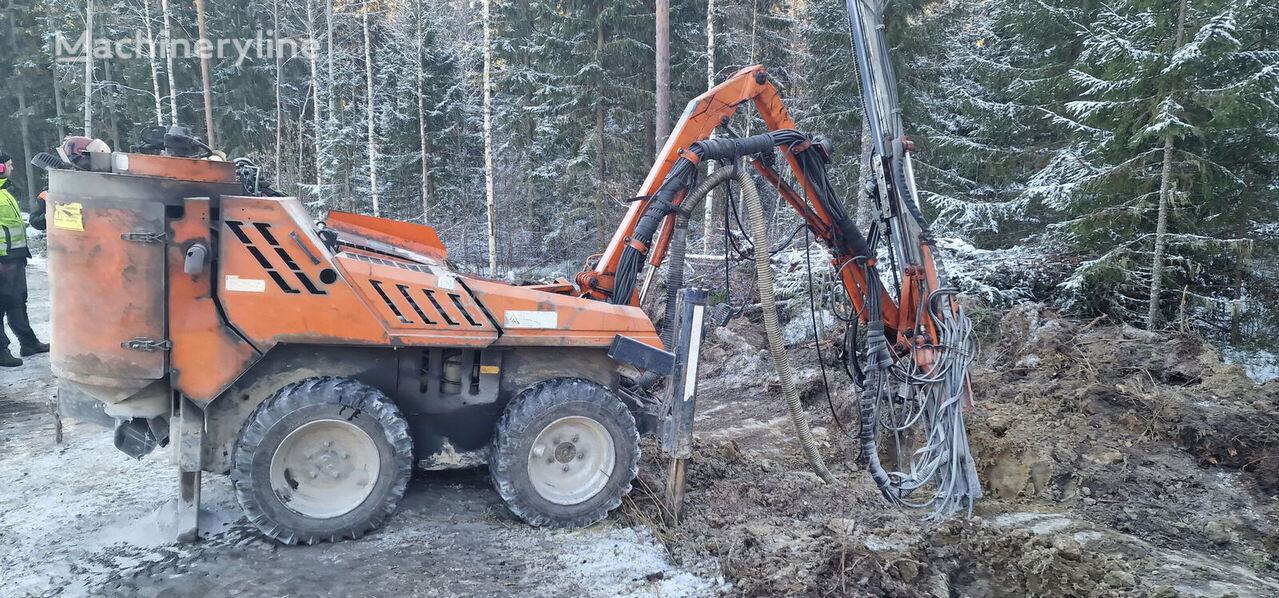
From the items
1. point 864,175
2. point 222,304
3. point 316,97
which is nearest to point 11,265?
point 222,304

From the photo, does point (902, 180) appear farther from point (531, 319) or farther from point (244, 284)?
point (244, 284)

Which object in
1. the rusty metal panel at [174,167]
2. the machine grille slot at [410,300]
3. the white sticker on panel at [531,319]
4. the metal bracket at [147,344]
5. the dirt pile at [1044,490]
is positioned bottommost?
the dirt pile at [1044,490]

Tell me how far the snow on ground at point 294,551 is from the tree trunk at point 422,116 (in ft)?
51.5

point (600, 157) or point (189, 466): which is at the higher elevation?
point (600, 157)

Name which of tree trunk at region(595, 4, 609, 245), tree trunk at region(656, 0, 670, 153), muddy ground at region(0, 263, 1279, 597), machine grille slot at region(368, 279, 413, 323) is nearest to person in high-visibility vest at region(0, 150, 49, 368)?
muddy ground at region(0, 263, 1279, 597)

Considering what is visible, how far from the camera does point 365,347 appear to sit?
13.7 ft

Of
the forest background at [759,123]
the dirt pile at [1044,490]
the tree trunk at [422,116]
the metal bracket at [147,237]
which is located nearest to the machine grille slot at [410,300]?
the metal bracket at [147,237]

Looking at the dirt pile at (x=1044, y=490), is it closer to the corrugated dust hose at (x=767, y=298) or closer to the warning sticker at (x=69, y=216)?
the corrugated dust hose at (x=767, y=298)

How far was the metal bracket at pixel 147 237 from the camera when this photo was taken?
369 cm

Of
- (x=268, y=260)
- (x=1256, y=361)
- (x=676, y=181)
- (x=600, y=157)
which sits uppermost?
(x=600, y=157)

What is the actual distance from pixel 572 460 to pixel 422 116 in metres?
17.5

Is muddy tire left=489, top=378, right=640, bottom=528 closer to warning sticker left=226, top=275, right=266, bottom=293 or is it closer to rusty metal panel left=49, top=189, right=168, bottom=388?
warning sticker left=226, top=275, right=266, bottom=293

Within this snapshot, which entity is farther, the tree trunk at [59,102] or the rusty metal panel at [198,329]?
the tree trunk at [59,102]

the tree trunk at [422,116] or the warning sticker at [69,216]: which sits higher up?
the tree trunk at [422,116]
